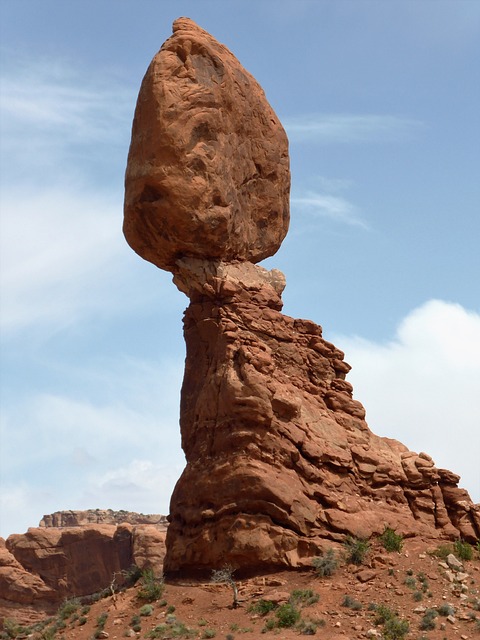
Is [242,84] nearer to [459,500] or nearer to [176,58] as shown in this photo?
[176,58]

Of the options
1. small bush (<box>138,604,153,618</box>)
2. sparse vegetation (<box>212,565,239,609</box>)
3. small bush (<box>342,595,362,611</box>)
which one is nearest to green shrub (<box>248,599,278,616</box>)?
sparse vegetation (<box>212,565,239,609</box>)

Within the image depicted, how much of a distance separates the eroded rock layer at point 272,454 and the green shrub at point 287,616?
1927 millimetres

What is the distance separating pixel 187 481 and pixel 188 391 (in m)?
3.16

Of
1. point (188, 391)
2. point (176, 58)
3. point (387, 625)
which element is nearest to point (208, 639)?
point (387, 625)

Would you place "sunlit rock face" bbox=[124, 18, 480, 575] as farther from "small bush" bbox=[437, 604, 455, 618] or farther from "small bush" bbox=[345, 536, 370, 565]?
"small bush" bbox=[437, 604, 455, 618]

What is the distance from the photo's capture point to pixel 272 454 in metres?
27.9

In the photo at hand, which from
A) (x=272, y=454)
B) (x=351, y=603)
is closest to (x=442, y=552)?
(x=351, y=603)

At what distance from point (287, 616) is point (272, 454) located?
4.85 m

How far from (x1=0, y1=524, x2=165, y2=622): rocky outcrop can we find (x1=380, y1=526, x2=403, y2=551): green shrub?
26540 millimetres

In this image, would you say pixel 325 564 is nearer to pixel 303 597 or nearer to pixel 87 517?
pixel 303 597

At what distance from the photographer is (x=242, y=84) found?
32500mm

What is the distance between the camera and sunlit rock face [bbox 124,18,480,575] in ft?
90.0

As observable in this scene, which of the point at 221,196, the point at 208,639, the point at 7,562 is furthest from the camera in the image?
the point at 7,562

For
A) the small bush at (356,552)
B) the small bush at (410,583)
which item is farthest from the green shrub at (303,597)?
the small bush at (410,583)
